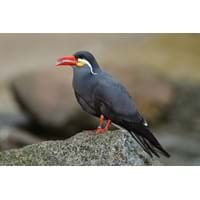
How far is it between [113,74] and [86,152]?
1.14ft

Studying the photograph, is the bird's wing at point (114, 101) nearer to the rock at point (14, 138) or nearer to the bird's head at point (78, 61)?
the bird's head at point (78, 61)

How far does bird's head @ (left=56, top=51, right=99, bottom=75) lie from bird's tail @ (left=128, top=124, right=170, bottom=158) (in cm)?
30

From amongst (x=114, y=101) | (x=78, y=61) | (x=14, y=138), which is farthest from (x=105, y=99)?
(x=14, y=138)

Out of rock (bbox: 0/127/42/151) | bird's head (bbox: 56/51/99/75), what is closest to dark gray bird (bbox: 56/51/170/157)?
bird's head (bbox: 56/51/99/75)

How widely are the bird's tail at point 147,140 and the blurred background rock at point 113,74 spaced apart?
0.03m

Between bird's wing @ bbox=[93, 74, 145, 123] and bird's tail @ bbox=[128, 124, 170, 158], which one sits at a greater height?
bird's wing @ bbox=[93, 74, 145, 123]

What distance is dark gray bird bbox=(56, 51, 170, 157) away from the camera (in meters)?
2.76

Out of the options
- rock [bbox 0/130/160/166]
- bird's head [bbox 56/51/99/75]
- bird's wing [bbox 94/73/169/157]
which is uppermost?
bird's head [bbox 56/51/99/75]

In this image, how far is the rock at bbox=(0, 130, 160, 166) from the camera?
2.76 meters

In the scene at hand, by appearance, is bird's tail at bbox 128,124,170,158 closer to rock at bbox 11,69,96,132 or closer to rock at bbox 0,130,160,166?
rock at bbox 0,130,160,166

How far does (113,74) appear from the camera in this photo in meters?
2.77

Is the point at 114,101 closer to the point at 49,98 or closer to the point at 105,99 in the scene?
the point at 105,99
